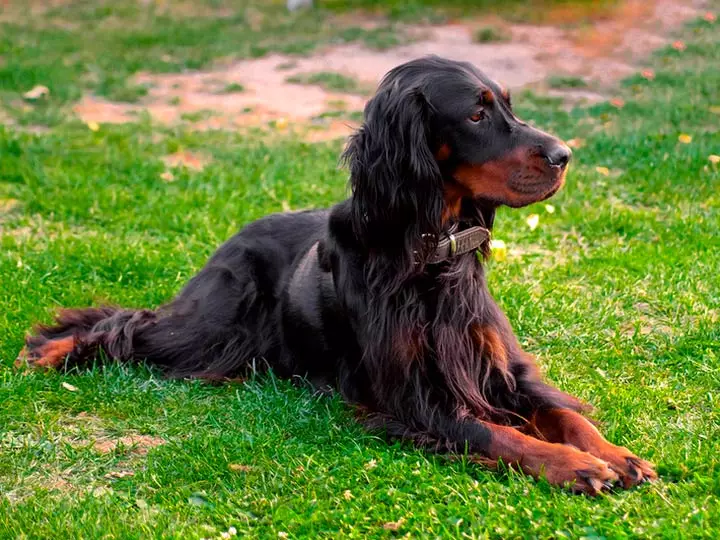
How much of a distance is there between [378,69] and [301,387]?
675 centimetres

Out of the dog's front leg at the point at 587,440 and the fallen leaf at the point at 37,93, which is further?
the fallen leaf at the point at 37,93

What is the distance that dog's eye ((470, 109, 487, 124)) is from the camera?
3422mm

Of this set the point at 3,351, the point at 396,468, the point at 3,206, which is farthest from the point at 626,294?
the point at 3,206

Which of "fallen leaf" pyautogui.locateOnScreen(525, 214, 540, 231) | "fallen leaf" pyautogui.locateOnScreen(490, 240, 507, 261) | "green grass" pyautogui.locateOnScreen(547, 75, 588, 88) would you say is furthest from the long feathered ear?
"green grass" pyautogui.locateOnScreen(547, 75, 588, 88)

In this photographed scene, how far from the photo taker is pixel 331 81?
9.59 metres

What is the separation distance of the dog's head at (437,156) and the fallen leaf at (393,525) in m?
0.94

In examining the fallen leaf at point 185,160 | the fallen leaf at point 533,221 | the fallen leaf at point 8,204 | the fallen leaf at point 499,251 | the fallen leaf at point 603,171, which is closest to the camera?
the fallen leaf at point 499,251

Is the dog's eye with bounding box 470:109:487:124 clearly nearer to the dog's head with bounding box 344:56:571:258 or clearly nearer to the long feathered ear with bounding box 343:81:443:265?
the dog's head with bounding box 344:56:571:258

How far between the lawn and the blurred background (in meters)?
0.75

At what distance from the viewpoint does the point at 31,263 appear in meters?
5.24

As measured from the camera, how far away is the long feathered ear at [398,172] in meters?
3.35

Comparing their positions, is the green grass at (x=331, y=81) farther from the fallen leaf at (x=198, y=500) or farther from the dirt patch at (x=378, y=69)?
the fallen leaf at (x=198, y=500)

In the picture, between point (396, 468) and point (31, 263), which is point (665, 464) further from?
point (31, 263)

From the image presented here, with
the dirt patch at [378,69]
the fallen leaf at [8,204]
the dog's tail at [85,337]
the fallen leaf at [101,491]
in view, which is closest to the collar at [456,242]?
the fallen leaf at [101,491]
